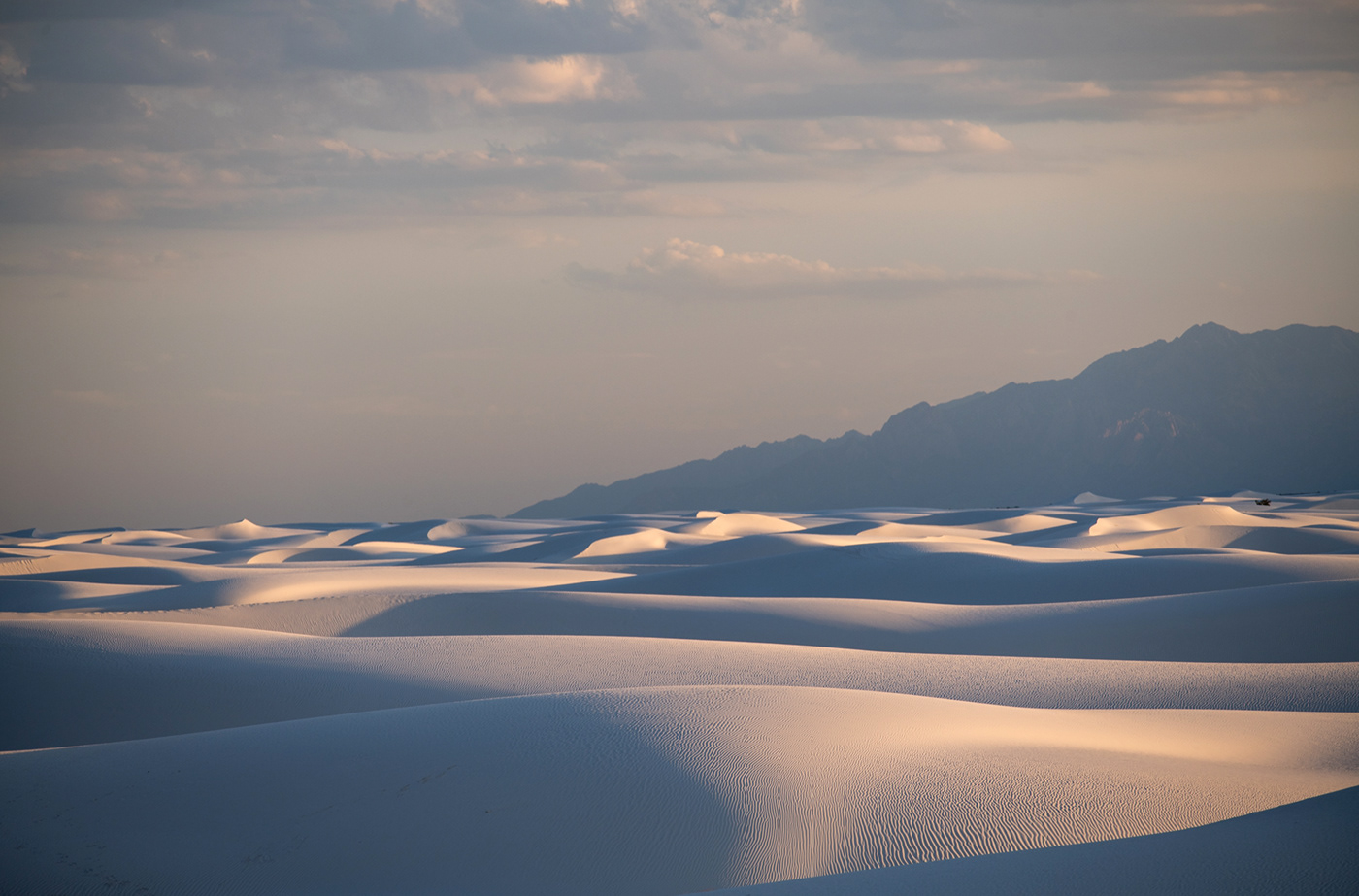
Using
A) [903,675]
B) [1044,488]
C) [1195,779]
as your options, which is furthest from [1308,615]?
[1044,488]

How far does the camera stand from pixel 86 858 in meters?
7.34

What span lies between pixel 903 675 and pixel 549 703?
5.23 meters

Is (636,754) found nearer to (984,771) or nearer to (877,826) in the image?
(877,826)

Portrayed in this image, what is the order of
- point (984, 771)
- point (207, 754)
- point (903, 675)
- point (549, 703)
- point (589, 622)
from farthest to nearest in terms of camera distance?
point (589, 622) < point (903, 675) < point (549, 703) < point (207, 754) < point (984, 771)

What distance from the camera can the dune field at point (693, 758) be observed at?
22.8 ft

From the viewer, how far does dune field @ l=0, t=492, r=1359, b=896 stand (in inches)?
273

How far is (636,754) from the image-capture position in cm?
814

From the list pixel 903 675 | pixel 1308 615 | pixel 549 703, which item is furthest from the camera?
pixel 1308 615

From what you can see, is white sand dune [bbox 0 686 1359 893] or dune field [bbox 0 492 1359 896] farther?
white sand dune [bbox 0 686 1359 893]

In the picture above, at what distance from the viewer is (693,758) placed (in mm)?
8047

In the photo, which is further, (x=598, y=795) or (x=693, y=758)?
(x=693, y=758)

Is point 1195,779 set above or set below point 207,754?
below

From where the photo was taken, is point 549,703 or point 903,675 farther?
point 903,675

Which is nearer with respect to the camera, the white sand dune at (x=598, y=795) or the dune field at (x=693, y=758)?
the dune field at (x=693, y=758)
